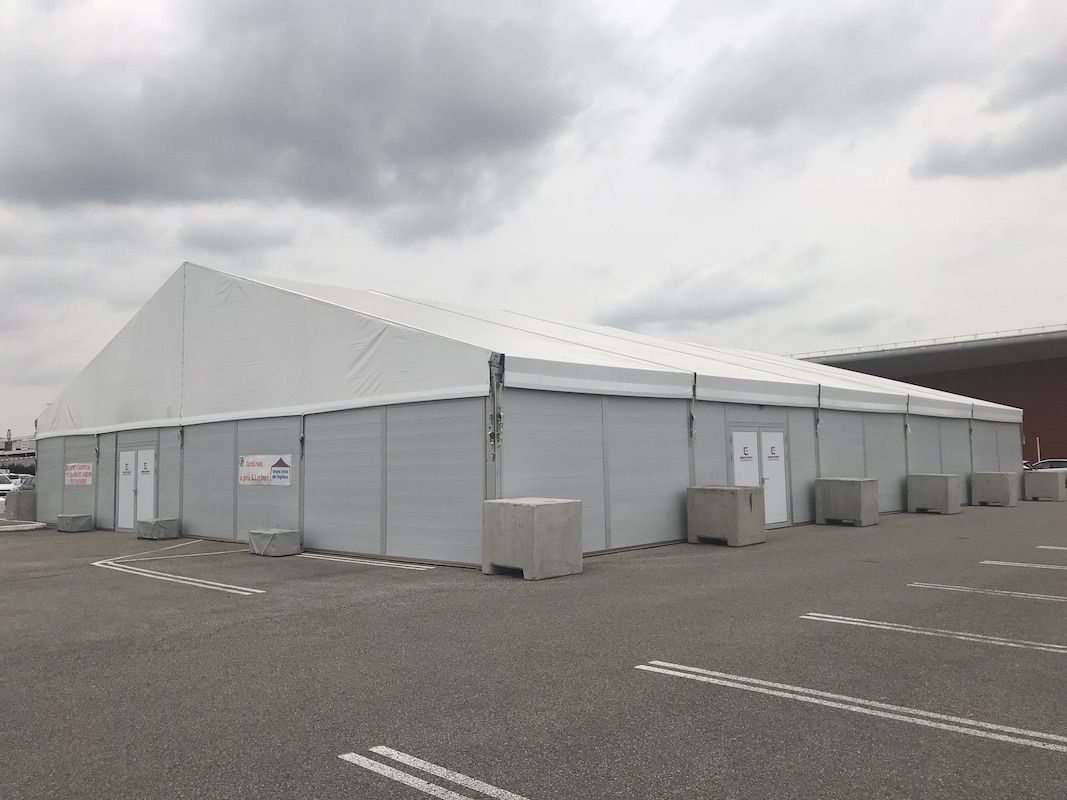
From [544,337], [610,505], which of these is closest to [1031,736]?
[610,505]

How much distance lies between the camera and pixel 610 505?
44.1 ft

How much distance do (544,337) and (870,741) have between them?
505 inches

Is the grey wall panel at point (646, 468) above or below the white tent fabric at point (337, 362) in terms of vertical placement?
below

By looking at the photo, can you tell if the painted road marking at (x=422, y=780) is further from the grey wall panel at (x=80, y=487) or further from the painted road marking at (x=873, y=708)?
the grey wall panel at (x=80, y=487)

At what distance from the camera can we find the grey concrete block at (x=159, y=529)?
1772cm

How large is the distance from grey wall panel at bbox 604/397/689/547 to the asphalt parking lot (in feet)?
9.23

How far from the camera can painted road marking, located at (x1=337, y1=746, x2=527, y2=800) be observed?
3865 mm

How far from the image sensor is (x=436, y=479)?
41.0ft

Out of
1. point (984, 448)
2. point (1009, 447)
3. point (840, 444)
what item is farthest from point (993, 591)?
point (1009, 447)

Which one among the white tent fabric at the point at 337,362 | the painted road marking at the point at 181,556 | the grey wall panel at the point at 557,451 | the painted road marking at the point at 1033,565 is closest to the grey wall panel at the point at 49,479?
the white tent fabric at the point at 337,362

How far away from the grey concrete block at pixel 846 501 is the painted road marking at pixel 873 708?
42.7 ft

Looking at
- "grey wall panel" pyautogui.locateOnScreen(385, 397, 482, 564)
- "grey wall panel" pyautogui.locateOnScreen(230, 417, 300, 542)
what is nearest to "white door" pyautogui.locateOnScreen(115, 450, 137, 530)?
"grey wall panel" pyautogui.locateOnScreen(230, 417, 300, 542)

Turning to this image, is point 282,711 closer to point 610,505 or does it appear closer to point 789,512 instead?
point 610,505

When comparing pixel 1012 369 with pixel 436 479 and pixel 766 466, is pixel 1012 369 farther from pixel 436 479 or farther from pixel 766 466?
pixel 436 479
